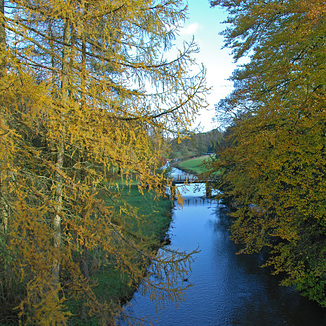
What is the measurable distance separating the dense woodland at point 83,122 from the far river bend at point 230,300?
275 centimetres

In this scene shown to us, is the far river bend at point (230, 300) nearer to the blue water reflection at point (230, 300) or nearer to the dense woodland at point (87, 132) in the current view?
the blue water reflection at point (230, 300)

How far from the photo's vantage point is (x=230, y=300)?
35.5ft

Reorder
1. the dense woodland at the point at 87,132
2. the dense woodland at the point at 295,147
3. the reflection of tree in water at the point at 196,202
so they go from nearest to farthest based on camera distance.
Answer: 1. the dense woodland at the point at 87,132
2. the dense woodland at the point at 295,147
3. the reflection of tree in water at the point at 196,202

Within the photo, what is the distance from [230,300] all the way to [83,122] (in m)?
9.04

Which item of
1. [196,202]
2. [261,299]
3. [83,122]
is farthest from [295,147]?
[196,202]

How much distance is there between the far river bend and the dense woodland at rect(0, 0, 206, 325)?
2748 mm

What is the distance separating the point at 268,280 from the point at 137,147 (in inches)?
384

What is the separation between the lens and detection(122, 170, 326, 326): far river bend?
376 inches

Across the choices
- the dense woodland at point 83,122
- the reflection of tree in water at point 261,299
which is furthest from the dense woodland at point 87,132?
the reflection of tree in water at point 261,299

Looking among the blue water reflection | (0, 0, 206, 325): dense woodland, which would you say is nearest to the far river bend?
the blue water reflection

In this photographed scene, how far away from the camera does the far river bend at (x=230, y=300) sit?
9.54 metres

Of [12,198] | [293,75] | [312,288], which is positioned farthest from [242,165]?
[12,198]

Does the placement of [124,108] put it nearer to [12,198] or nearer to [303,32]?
[12,198]

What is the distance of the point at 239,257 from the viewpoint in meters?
14.9
